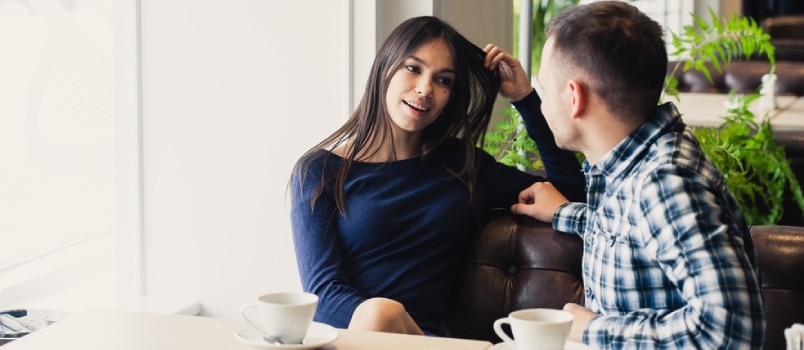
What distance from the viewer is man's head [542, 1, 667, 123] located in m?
1.37

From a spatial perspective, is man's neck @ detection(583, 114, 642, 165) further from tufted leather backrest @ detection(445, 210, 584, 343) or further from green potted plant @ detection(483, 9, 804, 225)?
green potted plant @ detection(483, 9, 804, 225)

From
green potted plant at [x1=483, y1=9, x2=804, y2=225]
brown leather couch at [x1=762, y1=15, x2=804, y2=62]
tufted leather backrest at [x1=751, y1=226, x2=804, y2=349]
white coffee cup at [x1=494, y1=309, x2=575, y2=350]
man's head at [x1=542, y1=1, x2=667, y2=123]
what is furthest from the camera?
brown leather couch at [x1=762, y1=15, x2=804, y2=62]

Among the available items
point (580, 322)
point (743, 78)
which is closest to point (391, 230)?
point (580, 322)

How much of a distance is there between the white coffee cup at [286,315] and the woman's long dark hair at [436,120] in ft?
2.32

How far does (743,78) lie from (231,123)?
4.23 meters

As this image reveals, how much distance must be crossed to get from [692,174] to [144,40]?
1710mm

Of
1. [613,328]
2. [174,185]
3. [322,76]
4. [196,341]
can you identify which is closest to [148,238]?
[174,185]

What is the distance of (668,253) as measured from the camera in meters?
1.26

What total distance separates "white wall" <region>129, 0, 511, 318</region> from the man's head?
0.98 metres

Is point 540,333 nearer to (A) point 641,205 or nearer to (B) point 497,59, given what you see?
(A) point 641,205

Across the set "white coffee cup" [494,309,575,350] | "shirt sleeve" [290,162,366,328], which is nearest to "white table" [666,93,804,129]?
"shirt sleeve" [290,162,366,328]

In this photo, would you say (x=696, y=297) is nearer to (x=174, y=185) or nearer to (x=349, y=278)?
(x=349, y=278)

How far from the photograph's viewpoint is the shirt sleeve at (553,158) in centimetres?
201

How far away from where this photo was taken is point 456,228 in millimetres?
1952
